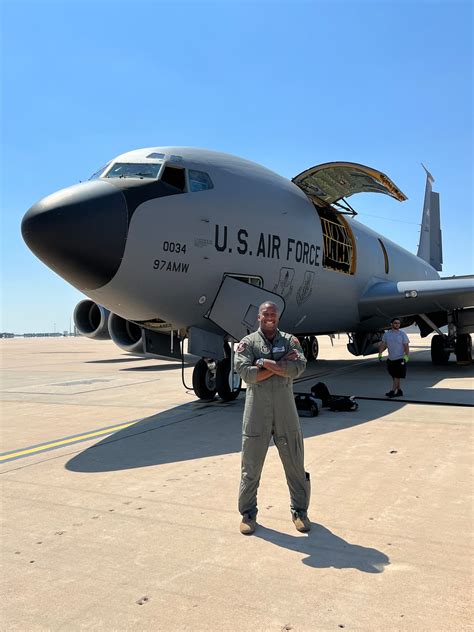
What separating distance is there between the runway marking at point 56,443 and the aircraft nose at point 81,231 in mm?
1999

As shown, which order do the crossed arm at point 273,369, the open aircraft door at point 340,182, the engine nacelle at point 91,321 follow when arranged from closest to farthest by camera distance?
the crossed arm at point 273,369
the open aircraft door at point 340,182
the engine nacelle at point 91,321

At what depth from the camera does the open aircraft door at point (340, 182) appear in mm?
11013

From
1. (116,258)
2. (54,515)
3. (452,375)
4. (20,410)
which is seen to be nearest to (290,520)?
(54,515)

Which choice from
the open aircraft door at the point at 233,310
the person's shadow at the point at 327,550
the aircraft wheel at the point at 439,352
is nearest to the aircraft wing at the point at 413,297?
the aircraft wheel at the point at 439,352

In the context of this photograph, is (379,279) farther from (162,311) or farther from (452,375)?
(162,311)

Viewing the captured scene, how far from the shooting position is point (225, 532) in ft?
11.6

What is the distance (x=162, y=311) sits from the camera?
25.2ft

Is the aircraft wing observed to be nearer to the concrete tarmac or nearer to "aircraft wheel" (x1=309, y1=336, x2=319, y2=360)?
"aircraft wheel" (x1=309, y1=336, x2=319, y2=360)

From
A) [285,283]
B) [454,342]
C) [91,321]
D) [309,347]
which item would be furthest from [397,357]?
[91,321]

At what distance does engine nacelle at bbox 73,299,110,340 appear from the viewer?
54.5ft

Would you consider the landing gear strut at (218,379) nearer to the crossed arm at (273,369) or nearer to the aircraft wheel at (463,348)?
the crossed arm at (273,369)

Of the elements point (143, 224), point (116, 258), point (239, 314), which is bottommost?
point (239, 314)

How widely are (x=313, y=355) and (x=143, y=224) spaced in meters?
13.1

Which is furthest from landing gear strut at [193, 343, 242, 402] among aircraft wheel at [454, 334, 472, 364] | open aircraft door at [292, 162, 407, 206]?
aircraft wheel at [454, 334, 472, 364]
